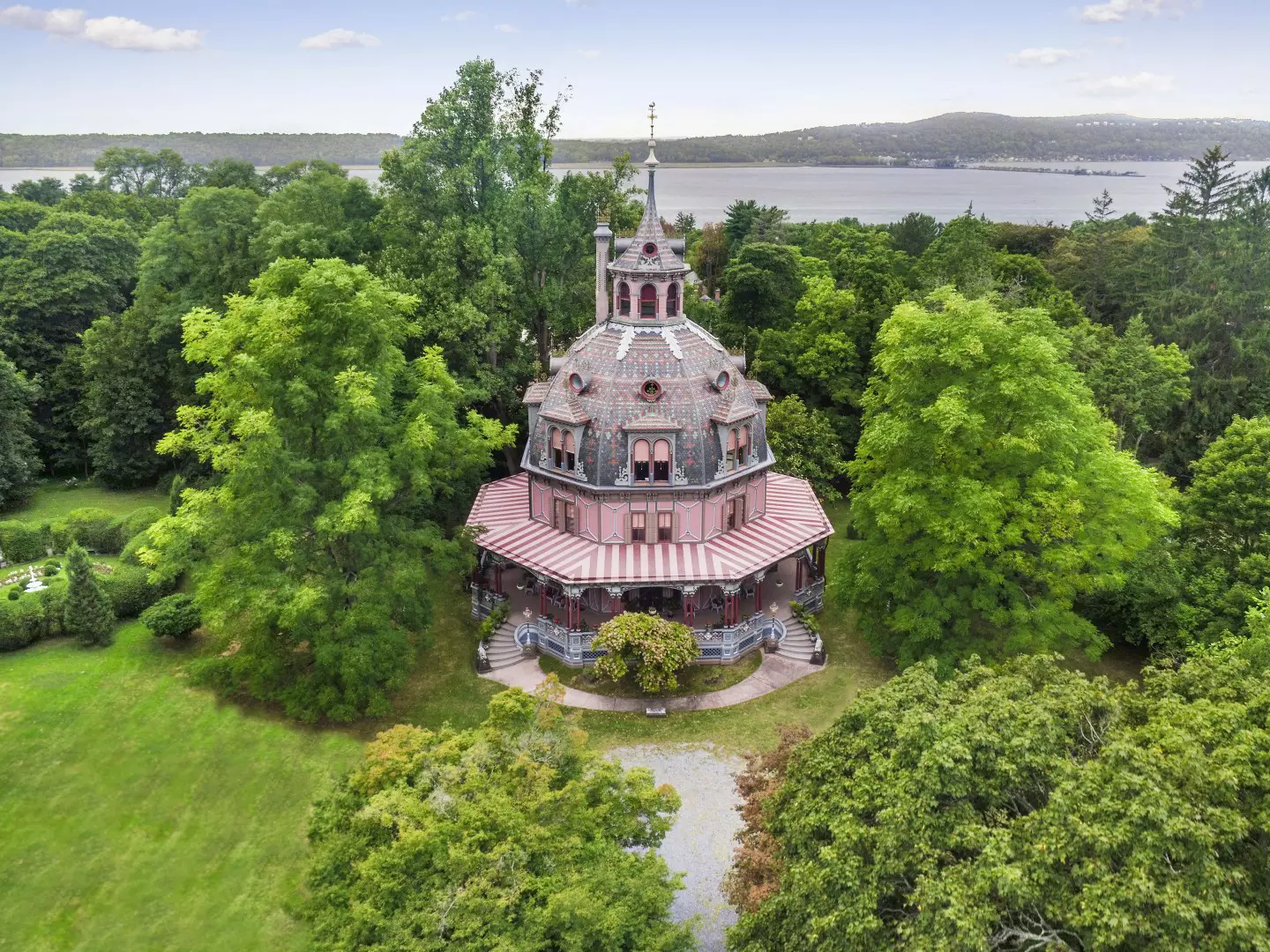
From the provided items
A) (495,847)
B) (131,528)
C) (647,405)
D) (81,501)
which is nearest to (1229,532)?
(647,405)

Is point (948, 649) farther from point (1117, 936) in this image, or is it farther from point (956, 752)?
point (1117, 936)

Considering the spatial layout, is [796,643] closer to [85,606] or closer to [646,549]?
[646,549]

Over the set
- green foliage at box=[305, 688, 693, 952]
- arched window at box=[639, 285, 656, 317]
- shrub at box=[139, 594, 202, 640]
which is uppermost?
arched window at box=[639, 285, 656, 317]

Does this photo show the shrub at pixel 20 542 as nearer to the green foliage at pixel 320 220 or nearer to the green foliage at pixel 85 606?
the green foliage at pixel 85 606

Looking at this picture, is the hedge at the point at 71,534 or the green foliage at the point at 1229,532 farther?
the hedge at the point at 71,534

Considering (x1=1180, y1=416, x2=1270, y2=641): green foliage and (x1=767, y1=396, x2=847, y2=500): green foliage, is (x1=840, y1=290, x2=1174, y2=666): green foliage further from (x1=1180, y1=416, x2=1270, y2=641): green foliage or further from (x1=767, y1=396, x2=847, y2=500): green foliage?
(x1=767, y1=396, x2=847, y2=500): green foliage

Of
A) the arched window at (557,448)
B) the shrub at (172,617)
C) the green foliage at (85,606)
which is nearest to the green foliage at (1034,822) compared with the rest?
the arched window at (557,448)

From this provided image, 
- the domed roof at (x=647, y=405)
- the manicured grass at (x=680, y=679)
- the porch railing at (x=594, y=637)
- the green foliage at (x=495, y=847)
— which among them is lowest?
the manicured grass at (x=680, y=679)

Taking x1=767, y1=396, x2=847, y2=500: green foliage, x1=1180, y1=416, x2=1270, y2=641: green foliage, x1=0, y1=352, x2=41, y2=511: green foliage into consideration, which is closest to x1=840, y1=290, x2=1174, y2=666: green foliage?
x1=1180, y1=416, x2=1270, y2=641: green foliage
